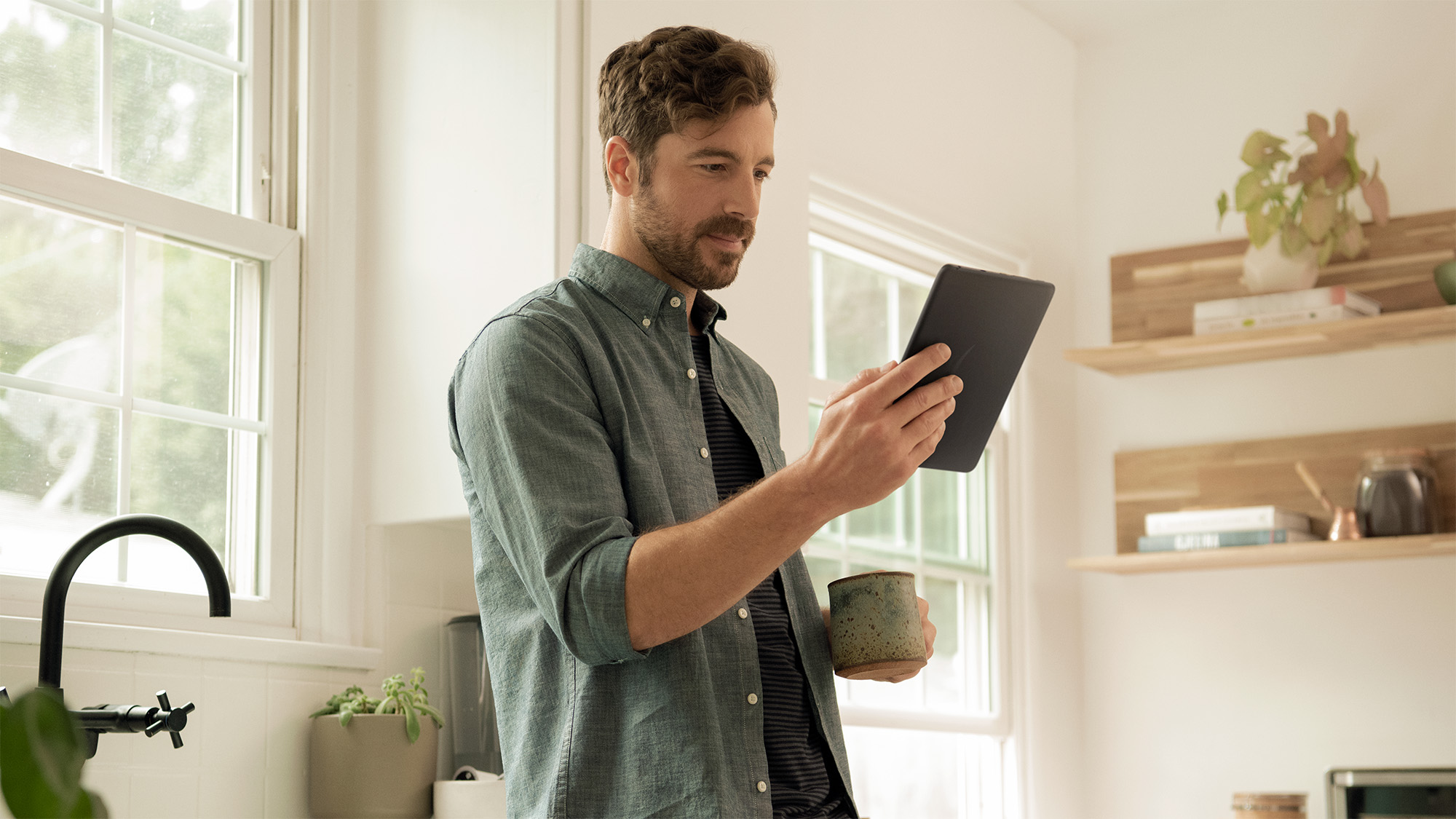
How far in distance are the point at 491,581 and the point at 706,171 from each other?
459 mm

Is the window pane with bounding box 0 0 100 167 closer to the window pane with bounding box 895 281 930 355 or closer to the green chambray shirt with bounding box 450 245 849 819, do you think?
the green chambray shirt with bounding box 450 245 849 819

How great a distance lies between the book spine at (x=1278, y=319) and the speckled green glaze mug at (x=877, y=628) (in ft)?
8.06

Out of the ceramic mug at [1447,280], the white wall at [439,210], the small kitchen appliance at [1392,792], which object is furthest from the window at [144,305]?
the ceramic mug at [1447,280]

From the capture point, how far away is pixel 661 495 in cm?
121

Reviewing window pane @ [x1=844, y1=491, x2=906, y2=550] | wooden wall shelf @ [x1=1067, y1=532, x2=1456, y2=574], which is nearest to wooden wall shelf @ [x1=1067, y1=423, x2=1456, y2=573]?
wooden wall shelf @ [x1=1067, y1=532, x2=1456, y2=574]

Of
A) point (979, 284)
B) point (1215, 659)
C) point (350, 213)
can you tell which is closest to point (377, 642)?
point (350, 213)

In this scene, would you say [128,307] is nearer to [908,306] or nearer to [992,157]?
[908,306]

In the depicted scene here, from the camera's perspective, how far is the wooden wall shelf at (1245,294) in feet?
11.1

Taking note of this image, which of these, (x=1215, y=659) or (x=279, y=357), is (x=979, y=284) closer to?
(x=279, y=357)

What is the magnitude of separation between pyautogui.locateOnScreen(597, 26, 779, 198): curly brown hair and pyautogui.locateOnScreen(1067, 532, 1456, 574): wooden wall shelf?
242 centimetres

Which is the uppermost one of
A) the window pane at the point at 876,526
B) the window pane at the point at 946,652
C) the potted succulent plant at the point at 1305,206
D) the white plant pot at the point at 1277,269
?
the potted succulent plant at the point at 1305,206

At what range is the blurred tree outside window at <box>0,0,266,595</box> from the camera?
180cm

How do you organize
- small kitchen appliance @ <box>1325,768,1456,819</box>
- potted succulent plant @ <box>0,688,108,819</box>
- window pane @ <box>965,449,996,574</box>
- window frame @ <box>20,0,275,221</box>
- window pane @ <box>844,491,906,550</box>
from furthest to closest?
window pane @ <box>965,449,996,574</box> → window pane @ <box>844,491,906,550</box> → small kitchen appliance @ <box>1325,768,1456,819</box> → window frame @ <box>20,0,275,221</box> → potted succulent plant @ <box>0,688,108,819</box>

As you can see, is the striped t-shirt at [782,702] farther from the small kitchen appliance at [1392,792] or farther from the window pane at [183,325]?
the small kitchen appliance at [1392,792]
